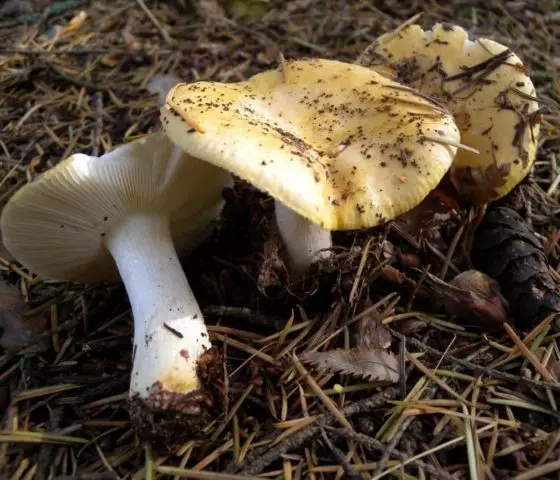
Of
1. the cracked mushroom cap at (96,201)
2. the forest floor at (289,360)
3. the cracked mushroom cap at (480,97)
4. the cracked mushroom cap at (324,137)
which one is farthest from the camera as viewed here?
the cracked mushroom cap at (480,97)

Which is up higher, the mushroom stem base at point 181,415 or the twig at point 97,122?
the mushroom stem base at point 181,415

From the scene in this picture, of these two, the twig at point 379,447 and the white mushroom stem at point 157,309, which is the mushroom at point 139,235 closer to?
the white mushroom stem at point 157,309

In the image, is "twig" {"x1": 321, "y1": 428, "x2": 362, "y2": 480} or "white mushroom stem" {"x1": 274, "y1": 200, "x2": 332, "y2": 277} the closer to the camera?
"twig" {"x1": 321, "y1": 428, "x2": 362, "y2": 480}

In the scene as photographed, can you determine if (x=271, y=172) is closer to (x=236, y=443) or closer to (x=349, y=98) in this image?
(x=349, y=98)

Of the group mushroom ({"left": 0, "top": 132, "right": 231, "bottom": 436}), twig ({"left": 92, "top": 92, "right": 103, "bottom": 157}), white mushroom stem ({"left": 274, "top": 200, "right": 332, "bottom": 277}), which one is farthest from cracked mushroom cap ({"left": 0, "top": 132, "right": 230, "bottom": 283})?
twig ({"left": 92, "top": 92, "right": 103, "bottom": 157})

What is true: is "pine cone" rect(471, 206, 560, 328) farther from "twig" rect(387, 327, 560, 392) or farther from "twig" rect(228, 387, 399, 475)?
"twig" rect(228, 387, 399, 475)

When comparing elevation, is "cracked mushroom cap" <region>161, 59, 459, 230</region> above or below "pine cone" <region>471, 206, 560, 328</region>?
above

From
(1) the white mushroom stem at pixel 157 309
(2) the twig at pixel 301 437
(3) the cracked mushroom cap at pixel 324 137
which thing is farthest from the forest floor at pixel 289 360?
(3) the cracked mushroom cap at pixel 324 137

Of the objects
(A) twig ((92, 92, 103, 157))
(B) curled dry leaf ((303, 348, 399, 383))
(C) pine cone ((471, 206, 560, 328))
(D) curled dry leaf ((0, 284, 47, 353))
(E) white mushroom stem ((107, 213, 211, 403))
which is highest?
(C) pine cone ((471, 206, 560, 328))
